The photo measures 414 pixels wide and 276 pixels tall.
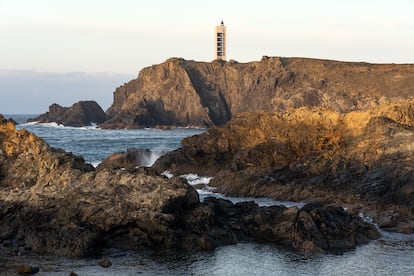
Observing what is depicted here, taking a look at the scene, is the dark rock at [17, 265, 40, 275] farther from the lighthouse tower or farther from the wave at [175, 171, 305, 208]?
the lighthouse tower

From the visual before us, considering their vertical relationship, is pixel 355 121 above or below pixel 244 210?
above

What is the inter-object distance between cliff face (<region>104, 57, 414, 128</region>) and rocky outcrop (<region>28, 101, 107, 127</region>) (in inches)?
278

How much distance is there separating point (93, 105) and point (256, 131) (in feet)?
392

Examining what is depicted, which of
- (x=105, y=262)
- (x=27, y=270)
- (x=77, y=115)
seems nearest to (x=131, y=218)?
(x=105, y=262)

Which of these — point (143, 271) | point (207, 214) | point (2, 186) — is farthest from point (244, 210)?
point (2, 186)

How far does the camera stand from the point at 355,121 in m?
52.9

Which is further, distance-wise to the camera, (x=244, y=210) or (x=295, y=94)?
(x=295, y=94)

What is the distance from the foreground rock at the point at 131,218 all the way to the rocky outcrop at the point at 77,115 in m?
128

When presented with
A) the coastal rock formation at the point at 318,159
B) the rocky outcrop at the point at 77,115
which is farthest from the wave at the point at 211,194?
the rocky outcrop at the point at 77,115

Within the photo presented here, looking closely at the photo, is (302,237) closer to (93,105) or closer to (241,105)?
(241,105)

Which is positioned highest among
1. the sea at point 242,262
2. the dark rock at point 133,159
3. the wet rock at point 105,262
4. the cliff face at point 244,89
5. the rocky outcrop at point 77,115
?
the cliff face at point 244,89

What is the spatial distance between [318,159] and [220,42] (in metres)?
144

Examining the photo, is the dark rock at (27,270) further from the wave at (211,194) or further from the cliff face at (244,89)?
the cliff face at (244,89)

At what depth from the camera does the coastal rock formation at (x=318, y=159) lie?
40812 millimetres
